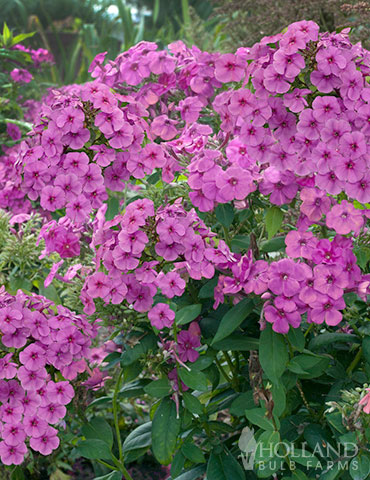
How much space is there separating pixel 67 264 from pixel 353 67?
2.73 feet

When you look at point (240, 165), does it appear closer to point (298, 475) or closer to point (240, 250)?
point (240, 250)

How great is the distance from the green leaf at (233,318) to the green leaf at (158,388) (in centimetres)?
15

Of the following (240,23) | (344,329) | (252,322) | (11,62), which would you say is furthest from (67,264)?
(240,23)

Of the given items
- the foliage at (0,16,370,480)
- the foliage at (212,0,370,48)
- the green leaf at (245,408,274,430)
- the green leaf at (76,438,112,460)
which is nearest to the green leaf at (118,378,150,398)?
the foliage at (0,16,370,480)

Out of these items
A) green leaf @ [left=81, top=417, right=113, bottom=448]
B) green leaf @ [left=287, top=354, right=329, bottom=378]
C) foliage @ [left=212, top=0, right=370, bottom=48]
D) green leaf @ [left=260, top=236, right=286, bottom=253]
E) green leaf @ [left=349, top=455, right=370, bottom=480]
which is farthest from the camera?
foliage @ [left=212, top=0, right=370, bottom=48]

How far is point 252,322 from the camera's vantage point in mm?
1329

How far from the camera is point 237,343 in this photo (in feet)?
4.03

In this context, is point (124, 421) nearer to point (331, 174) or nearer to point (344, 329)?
point (344, 329)

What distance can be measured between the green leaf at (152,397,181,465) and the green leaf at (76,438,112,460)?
0.41 feet

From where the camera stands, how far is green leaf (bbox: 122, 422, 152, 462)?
1400 mm

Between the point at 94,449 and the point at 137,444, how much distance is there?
0.38 feet

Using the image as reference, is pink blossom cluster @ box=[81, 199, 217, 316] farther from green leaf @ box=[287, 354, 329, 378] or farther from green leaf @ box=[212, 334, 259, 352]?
green leaf @ box=[287, 354, 329, 378]

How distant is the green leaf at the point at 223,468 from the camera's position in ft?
4.18

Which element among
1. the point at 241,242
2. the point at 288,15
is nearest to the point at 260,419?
the point at 241,242
